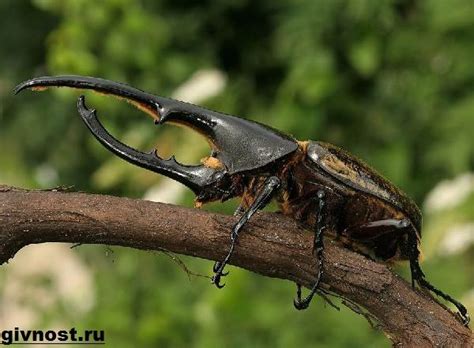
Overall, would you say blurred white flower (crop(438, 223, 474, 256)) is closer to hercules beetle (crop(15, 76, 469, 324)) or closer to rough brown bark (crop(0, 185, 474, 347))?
hercules beetle (crop(15, 76, 469, 324))

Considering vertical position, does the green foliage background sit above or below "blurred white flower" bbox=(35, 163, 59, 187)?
below

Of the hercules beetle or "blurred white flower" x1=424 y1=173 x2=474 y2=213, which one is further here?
"blurred white flower" x1=424 y1=173 x2=474 y2=213

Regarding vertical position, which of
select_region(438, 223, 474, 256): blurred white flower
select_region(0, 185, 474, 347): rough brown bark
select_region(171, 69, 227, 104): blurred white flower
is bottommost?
select_region(0, 185, 474, 347): rough brown bark

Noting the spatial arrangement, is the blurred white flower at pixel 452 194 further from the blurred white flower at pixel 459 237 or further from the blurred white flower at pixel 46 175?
the blurred white flower at pixel 46 175

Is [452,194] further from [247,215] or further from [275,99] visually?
[247,215]

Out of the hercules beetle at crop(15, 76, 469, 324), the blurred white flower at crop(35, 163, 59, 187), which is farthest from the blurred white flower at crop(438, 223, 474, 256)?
the blurred white flower at crop(35, 163, 59, 187)

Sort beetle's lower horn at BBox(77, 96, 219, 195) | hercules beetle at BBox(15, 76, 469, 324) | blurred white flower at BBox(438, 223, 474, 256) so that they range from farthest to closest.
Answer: blurred white flower at BBox(438, 223, 474, 256), hercules beetle at BBox(15, 76, 469, 324), beetle's lower horn at BBox(77, 96, 219, 195)

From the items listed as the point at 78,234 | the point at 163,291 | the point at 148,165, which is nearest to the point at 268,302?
the point at 163,291

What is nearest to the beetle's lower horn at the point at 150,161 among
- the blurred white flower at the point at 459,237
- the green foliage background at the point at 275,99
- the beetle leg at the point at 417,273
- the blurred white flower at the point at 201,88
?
the beetle leg at the point at 417,273

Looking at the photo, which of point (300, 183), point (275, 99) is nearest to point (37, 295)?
point (275, 99)
